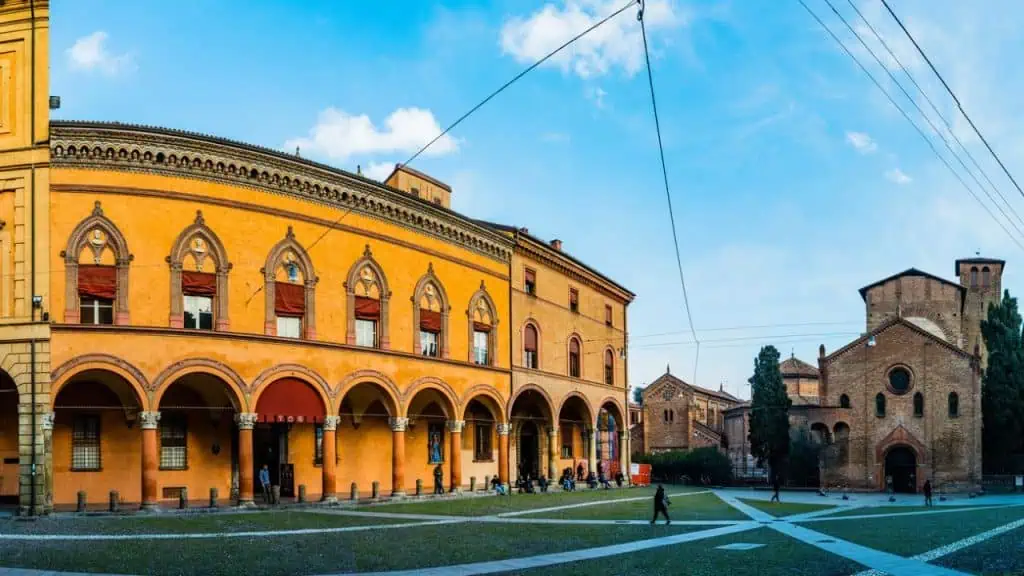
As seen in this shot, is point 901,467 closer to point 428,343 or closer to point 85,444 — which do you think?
point 428,343

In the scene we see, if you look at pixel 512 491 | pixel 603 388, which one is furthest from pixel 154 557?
pixel 603 388

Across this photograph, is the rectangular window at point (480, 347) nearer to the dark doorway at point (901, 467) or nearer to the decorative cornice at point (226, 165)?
the decorative cornice at point (226, 165)

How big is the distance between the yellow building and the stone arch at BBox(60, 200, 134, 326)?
0.04 metres

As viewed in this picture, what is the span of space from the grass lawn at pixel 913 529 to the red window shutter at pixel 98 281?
2158cm

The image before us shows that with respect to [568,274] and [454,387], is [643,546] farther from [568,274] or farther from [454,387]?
[568,274]

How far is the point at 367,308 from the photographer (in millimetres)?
34438

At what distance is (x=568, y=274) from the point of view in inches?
1937

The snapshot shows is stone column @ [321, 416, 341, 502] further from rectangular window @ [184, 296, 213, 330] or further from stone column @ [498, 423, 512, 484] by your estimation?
stone column @ [498, 423, 512, 484]

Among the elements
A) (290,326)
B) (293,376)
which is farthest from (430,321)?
(293,376)

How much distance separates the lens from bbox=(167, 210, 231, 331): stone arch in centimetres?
2844

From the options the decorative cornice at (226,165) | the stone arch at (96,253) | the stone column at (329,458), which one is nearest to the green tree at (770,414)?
the decorative cornice at (226,165)

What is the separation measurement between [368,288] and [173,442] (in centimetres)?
870

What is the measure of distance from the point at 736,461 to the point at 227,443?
53.3 m

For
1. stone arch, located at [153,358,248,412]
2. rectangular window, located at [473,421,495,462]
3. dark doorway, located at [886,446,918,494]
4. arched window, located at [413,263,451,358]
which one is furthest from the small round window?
stone arch, located at [153,358,248,412]
